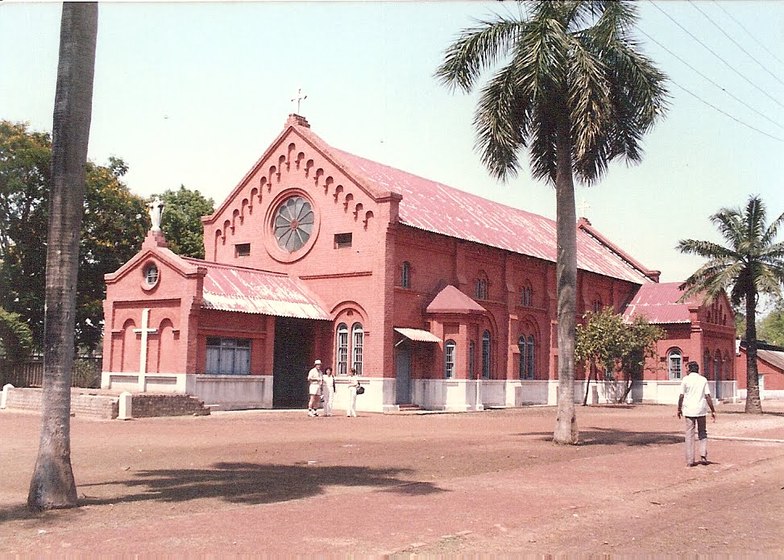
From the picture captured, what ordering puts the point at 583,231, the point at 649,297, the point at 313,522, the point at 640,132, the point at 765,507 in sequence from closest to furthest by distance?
the point at 313,522 < the point at 765,507 < the point at 640,132 < the point at 649,297 < the point at 583,231

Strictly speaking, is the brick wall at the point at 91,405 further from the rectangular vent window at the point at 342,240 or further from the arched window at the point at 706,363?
the arched window at the point at 706,363

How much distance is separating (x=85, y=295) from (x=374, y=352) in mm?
19618

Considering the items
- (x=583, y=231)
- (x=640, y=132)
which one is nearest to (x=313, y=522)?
(x=640, y=132)

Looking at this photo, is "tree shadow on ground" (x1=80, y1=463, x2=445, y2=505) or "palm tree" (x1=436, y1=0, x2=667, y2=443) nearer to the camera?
"tree shadow on ground" (x1=80, y1=463, x2=445, y2=505)

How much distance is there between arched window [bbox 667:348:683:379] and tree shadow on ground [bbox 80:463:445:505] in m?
41.1

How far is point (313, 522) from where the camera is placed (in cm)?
952

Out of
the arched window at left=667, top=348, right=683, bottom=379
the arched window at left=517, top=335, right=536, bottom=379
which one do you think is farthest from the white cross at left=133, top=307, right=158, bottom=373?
the arched window at left=667, top=348, right=683, bottom=379

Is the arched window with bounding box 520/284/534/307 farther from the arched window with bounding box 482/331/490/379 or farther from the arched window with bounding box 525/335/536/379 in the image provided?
the arched window with bounding box 482/331/490/379

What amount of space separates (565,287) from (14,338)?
30647 millimetres

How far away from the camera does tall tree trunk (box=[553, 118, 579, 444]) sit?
2066 cm

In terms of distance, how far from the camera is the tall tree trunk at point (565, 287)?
20656mm

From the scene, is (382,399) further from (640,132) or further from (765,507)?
(765,507)

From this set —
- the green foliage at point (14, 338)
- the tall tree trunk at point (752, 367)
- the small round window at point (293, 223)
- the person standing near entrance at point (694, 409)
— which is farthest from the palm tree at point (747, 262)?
the green foliage at point (14, 338)

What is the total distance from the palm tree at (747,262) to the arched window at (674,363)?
43.6 ft
